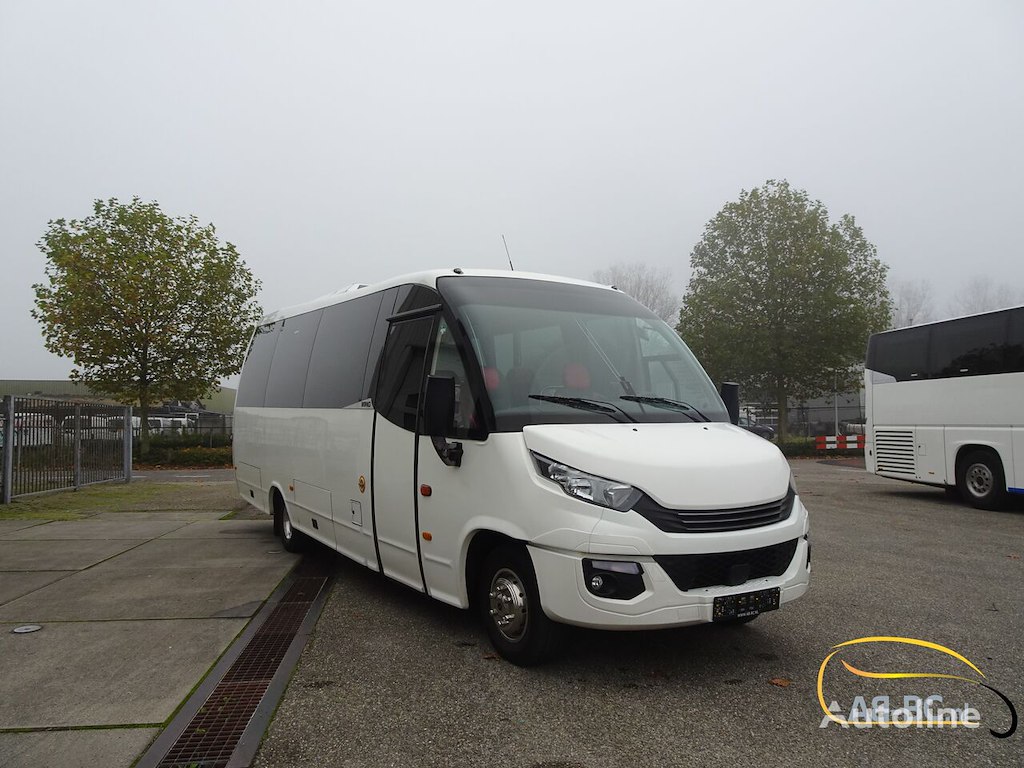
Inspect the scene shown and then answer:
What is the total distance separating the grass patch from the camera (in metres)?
11.7

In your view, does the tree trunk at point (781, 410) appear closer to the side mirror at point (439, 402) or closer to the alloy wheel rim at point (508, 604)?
the alloy wheel rim at point (508, 604)

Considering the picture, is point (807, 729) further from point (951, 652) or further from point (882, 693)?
point (951, 652)

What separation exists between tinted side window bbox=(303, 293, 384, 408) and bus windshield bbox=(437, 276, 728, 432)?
1.44m

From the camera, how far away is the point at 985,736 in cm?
342

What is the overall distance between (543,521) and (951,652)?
2870 mm

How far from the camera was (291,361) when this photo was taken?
808 cm

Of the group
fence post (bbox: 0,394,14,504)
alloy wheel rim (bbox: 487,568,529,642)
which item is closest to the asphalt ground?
alloy wheel rim (bbox: 487,568,529,642)

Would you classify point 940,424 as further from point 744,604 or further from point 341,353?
point 341,353

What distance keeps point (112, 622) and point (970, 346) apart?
12.8 m

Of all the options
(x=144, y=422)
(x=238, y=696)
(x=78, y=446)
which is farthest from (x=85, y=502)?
(x=144, y=422)

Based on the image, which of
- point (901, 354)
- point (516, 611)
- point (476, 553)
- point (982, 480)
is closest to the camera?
point (516, 611)

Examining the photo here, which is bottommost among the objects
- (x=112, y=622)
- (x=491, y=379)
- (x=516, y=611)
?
(x=112, y=622)

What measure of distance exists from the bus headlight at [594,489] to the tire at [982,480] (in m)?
10.6

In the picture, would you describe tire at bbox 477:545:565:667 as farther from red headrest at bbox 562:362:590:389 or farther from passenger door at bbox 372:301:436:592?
red headrest at bbox 562:362:590:389
